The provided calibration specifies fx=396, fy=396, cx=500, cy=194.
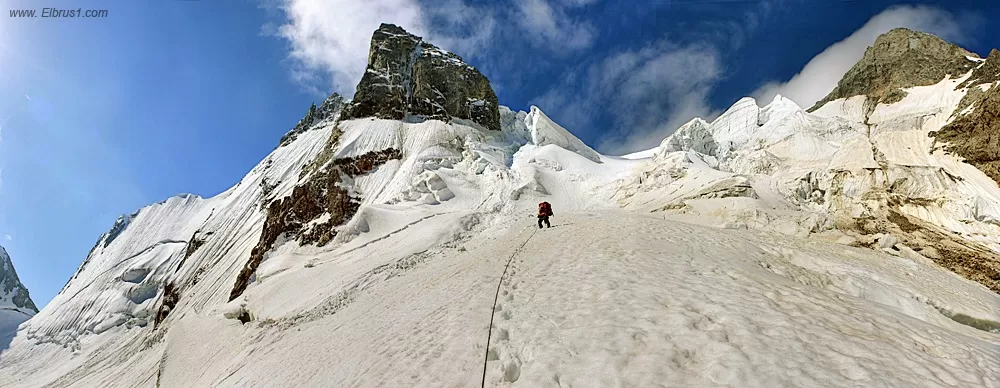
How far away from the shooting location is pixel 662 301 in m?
5.79

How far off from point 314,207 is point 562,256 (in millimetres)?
28834

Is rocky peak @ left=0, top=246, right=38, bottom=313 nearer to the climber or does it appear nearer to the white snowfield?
the white snowfield

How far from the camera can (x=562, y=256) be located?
9.95 meters

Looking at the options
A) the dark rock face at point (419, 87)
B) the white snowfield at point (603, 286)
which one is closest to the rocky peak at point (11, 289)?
the white snowfield at point (603, 286)

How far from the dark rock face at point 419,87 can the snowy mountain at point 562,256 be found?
37cm

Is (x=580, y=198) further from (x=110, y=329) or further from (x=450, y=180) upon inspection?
(x=110, y=329)

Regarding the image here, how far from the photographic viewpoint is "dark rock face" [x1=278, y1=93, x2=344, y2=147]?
185ft

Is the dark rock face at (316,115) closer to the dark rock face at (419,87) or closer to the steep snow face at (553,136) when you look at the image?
the dark rock face at (419,87)

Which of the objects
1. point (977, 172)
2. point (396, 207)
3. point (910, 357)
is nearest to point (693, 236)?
point (910, 357)

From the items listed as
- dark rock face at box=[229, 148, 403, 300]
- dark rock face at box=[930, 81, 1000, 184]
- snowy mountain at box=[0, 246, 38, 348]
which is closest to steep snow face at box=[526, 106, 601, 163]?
dark rock face at box=[229, 148, 403, 300]

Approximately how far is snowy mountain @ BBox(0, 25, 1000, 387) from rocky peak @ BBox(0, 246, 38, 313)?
55384mm

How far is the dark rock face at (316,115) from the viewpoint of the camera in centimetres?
5625

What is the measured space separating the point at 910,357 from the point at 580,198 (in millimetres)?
23755

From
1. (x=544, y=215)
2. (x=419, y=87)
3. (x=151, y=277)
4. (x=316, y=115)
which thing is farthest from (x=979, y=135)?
(x=151, y=277)
